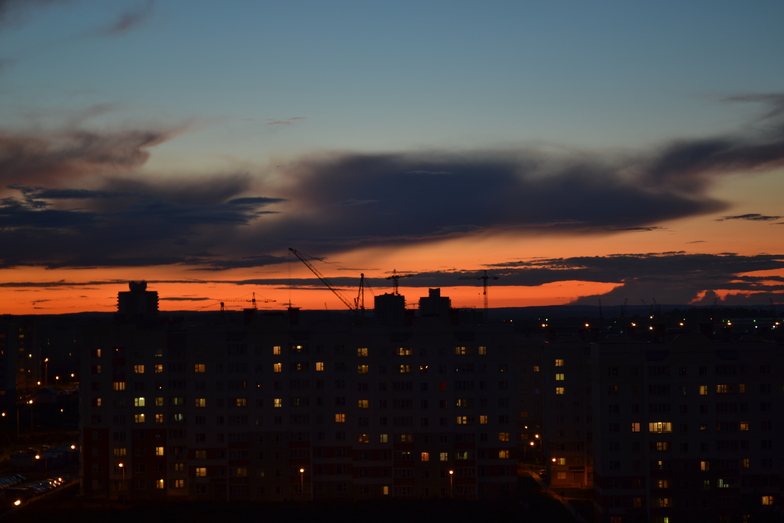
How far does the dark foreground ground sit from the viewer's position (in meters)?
86.1

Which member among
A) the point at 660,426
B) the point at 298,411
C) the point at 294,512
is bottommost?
the point at 294,512

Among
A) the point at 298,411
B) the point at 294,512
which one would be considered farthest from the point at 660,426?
the point at 294,512

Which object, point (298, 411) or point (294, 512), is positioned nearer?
point (294, 512)

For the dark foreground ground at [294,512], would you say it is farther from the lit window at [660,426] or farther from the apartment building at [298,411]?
the lit window at [660,426]

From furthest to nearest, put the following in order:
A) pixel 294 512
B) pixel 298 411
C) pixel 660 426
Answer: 1. pixel 298 411
2. pixel 294 512
3. pixel 660 426

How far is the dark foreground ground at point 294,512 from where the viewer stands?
282 feet

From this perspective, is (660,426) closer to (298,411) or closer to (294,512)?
(298,411)

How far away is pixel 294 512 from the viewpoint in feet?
292

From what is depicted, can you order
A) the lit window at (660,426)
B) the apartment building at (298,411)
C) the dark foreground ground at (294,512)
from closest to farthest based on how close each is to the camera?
1. the dark foreground ground at (294,512)
2. the lit window at (660,426)
3. the apartment building at (298,411)

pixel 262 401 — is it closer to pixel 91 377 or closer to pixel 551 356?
pixel 91 377

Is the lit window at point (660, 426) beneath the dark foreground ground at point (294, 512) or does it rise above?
above

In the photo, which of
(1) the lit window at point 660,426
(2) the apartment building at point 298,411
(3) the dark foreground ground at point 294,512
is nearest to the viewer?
(3) the dark foreground ground at point 294,512

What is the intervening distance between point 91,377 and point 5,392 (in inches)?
4745

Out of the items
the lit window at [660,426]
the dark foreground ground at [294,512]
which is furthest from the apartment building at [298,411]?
the lit window at [660,426]
